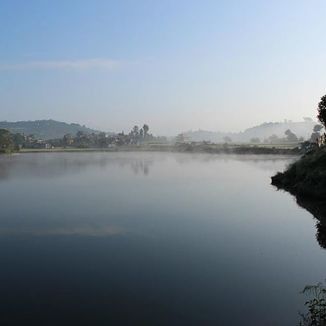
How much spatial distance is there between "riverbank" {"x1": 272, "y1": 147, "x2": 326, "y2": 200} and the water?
2.74 m

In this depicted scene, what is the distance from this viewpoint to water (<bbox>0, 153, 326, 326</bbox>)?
51.4 ft

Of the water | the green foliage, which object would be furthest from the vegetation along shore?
the green foliage

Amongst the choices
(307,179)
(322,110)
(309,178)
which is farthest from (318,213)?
(322,110)

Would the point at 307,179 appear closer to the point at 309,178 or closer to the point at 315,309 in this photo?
the point at 309,178

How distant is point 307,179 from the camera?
4672 centimetres

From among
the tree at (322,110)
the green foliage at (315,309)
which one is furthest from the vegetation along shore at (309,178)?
the green foliage at (315,309)

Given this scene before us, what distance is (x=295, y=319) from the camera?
48.1ft

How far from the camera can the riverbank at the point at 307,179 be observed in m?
42.2

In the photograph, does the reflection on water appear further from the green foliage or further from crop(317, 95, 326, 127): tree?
crop(317, 95, 326, 127): tree

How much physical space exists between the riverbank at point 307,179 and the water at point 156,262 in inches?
108

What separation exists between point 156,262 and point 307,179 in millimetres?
29368

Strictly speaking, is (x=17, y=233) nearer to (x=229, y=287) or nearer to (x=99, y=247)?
(x=99, y=247)

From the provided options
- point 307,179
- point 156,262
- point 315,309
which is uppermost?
point 307,179

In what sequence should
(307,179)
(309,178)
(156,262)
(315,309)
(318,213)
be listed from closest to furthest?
1. (315,309)
2. (156,262)
3. (318,213)
4. (309,178)
5. (307,179)
